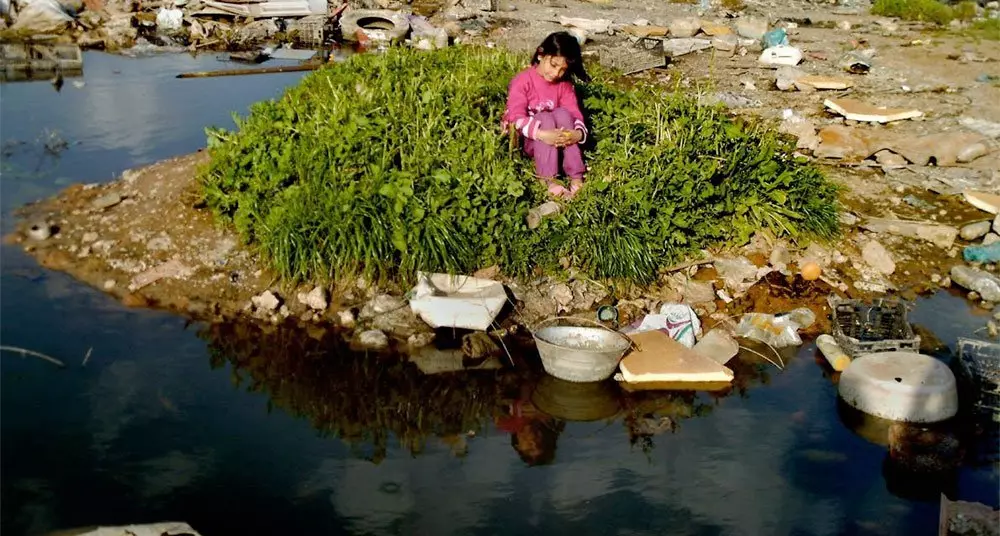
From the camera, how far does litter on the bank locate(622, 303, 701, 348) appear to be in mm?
6020

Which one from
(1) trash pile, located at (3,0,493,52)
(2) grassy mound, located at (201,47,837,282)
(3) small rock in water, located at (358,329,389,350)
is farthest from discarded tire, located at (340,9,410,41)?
(3) small rock in water, located at (358,329,389,350)

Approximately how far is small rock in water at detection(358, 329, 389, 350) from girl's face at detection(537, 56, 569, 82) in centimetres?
246

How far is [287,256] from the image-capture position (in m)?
6.25

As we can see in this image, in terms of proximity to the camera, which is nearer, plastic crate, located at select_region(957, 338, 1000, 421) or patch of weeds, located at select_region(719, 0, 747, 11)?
plastic crate, located at select_region(957, 338, 1000, 421)

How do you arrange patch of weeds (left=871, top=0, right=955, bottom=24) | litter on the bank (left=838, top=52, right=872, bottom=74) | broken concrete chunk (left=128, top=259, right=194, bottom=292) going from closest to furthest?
broken concrete chunk (left=128, top=259, right=194, bottom=292) < litter on the bank (left=838, top=52, right=872, bottom=74) < patch of weeds (left=871, top=0, right=955, bottom=24)

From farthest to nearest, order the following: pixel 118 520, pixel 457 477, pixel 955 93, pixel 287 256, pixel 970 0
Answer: pixel 970 0, pixel 955 93, pixel 287 256, pixel 457 477, pixel 118 520

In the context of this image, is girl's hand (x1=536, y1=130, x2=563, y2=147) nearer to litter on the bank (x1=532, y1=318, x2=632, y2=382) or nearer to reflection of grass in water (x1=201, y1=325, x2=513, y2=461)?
litter on the bank (x1=532, y1=318, x2=632, y2=382)

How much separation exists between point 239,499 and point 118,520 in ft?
1.85

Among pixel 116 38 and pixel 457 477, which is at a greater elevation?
pixel 116 38

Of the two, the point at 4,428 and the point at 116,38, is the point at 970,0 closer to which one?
the point at 116,38

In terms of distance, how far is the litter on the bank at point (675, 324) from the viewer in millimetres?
6020

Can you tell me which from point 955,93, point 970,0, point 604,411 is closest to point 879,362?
point 604,411

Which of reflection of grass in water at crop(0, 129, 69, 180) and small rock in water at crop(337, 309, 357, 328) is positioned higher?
reflection of grass in water at crop(0, 129, 69, 180)

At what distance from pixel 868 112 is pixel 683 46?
425 centimetres
